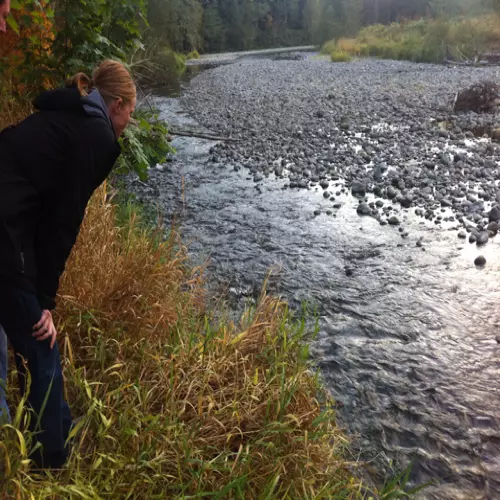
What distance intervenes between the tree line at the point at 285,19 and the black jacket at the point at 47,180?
43325mm

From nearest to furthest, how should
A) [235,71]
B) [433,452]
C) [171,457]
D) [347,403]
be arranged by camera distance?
[171,457]
[433,452]
[347,403]
[235,71]

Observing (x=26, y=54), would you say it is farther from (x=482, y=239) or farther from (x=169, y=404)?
(x=482, y=239)

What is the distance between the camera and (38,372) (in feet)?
6.45

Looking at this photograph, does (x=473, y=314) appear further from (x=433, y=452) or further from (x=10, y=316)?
(x=10, y=316)

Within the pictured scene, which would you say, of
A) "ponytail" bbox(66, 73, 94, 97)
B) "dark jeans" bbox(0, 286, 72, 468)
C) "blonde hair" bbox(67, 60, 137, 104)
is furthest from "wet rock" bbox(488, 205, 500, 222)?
"dark jeans" bbox(0, 286, 72, 468)

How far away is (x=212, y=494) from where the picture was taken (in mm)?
2166

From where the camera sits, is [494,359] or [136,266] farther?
[494,359]

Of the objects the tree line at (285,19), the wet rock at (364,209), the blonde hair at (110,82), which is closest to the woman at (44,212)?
the blonde hair at (110,82)

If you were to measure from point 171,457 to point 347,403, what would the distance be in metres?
1.60

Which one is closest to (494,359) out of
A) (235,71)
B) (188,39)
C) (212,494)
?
(212,494)

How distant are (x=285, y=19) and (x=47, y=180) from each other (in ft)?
250

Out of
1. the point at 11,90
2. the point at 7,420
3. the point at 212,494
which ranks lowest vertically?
the point at 212,494

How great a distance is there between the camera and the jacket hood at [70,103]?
6.32 ft

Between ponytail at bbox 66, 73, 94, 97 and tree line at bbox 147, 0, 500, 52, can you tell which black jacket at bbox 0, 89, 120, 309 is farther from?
tree line at bbox 147, 0, 500, 52
